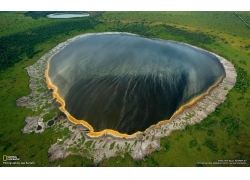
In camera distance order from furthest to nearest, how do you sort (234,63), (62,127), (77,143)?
1. (234,63)
2. (62,127)
3. (77,143)

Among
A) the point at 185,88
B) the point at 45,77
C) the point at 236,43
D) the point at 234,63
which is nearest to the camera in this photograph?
the point at 185,88

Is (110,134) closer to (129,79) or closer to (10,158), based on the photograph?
(10,158)

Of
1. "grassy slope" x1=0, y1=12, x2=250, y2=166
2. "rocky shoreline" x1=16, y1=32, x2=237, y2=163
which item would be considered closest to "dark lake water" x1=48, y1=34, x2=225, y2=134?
"rocky shoreline" x1=16, y1=32, x2=237, y2=163

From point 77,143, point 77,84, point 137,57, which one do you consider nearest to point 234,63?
point 137,57

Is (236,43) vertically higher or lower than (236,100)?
higher

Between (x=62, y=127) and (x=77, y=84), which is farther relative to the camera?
(x=77, y=84)

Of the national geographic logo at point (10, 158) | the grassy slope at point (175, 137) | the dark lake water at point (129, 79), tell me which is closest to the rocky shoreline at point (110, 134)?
the grassy slope at point (175, 137)

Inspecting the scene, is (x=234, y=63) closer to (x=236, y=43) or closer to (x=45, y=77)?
(x=236, y=43)
